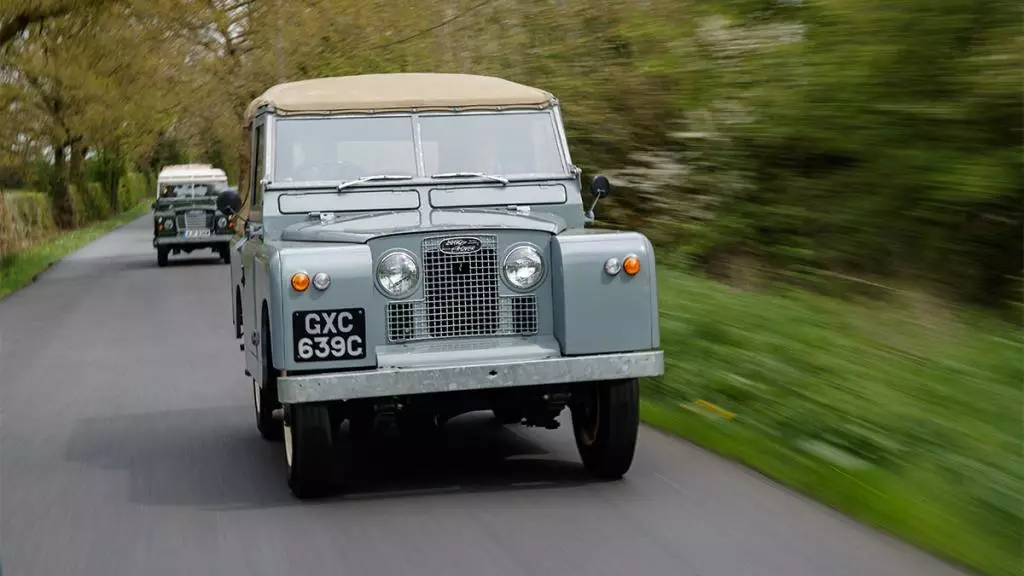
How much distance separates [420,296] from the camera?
25.1 feet

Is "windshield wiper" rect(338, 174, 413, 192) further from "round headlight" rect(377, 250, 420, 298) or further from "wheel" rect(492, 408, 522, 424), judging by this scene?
"wheel" rect(492, 408, 522, 424)

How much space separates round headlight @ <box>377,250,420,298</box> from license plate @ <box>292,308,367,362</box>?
0.29 m

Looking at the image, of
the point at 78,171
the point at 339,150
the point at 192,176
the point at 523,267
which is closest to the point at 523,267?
the point at 523,267

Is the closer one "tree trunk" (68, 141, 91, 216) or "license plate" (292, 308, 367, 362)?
"license plate" (292, 308, 367, 362)

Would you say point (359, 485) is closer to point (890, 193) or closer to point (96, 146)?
point (890, 193)

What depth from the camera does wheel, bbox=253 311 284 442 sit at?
7.89 meters

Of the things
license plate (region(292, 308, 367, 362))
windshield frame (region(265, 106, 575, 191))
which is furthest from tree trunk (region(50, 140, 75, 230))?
license plate (region(292, 308, 367, 362))

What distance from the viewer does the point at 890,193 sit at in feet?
36.6

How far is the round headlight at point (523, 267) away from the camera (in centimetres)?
773

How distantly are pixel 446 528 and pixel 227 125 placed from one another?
4066 centimetres

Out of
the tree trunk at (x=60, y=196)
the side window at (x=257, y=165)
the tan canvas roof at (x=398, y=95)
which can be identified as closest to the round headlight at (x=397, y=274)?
the tan canvas roof at (x=398, y=95)

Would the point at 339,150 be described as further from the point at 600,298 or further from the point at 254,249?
the point at 600,298

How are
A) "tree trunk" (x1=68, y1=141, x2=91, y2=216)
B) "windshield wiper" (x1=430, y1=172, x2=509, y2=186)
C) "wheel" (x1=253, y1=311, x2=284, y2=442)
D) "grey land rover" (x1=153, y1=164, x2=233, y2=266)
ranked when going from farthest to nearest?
1. "tree trunk" (x1=68, y1=141, x2=91, y2=216)
2. "grey land rover" (x1=153, y1=164, x2=233, y2=266)
3. "windshield wiper" (x1=430, y1=172, x2=509, y2=186)
4. "wheel" (x1=253, y1=311, x2=284, y2=442)

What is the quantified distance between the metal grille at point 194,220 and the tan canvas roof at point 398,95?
72.4 ft
